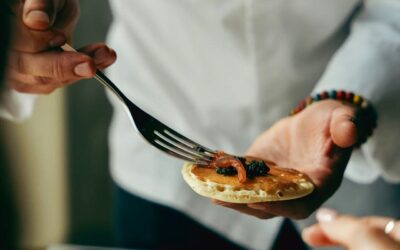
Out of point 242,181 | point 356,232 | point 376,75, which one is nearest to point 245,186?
point 242,181

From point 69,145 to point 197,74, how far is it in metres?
0.36

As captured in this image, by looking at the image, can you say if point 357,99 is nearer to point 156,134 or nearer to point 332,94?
point 332,94

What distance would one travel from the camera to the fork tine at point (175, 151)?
0.38 m

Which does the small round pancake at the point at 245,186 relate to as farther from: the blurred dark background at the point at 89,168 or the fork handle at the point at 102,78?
the blurred dark background at the point at 89,168

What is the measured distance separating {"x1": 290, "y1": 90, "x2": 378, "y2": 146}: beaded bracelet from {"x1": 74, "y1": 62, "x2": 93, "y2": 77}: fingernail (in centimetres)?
20

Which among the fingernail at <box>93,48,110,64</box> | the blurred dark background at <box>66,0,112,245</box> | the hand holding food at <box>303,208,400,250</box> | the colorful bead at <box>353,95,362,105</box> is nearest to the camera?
the hand holding food at <box>303,208,400,250</box>

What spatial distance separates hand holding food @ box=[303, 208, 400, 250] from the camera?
0.26m

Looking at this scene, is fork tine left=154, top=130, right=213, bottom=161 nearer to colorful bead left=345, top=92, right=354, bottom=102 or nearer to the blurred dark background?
colorful bead left=345, top=92, right=354, bottom=102

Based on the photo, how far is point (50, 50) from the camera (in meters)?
0.35

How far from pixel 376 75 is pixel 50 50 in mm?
313

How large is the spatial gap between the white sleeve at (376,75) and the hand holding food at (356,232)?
17 centimetres

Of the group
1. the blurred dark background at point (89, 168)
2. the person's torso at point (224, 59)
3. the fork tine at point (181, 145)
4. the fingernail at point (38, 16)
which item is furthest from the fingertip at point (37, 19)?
the blurred dark background at point (89, 168)

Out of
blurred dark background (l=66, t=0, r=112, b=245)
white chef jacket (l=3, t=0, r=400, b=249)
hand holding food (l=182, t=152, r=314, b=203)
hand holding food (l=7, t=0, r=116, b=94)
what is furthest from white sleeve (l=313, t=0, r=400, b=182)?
blurred dark background (l=66, t=0, r=112, b=245)

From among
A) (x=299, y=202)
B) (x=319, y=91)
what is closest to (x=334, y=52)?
(x=319, y=91)
